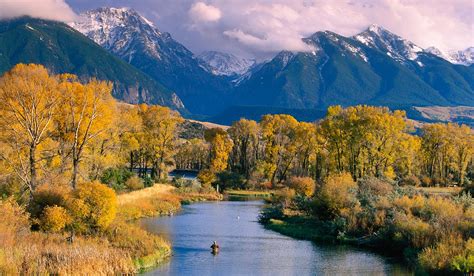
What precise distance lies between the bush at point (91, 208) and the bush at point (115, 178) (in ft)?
99.7

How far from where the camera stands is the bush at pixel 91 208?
41812mm

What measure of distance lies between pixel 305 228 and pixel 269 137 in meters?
51.3

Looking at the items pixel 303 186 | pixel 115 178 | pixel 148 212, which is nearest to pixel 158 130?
pixel 115 178

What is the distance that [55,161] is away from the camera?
58312mm

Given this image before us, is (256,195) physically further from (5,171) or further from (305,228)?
(5,171)

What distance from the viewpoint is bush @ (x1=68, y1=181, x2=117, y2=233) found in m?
41.8

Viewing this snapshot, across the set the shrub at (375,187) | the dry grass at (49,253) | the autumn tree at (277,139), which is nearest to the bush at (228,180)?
the autumn tree at (277,139)

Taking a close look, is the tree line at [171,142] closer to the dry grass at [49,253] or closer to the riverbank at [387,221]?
the dry grass at [49,253]

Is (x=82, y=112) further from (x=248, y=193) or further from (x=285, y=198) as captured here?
(x=248, y=193)

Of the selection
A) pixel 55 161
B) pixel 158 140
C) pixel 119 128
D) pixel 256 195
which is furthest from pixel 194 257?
pixel 256 195

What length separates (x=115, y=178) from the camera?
76938 millimetres

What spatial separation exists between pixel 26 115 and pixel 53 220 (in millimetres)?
13762

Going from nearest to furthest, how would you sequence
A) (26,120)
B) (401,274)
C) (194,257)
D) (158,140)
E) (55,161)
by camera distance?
(401,274) < (194,257) < (26,120) < (55,161) < (158,140)

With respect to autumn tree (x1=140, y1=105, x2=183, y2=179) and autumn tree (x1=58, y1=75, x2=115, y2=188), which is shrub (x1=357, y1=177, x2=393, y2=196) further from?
autumn tree (x1=140, y1=105, x2=183, y2=179)
